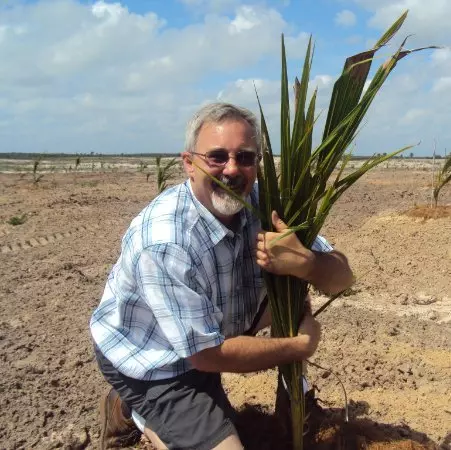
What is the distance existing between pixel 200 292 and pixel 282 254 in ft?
1.07

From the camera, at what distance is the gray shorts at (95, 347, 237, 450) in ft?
6.98

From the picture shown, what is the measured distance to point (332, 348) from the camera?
3795mm

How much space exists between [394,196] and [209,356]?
14.0 metres

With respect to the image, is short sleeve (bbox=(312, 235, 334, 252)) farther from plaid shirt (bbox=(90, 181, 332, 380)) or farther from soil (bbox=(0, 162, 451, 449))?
soil (bbox=(0, 162, 451, 449))

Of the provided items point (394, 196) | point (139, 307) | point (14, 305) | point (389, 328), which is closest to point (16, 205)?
point (14, 305)

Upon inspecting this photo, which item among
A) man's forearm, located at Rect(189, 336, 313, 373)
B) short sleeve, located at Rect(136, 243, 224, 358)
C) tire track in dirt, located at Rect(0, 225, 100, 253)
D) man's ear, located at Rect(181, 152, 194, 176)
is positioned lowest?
tire track in dirt, located at Rect(0, 225, 100, 253)

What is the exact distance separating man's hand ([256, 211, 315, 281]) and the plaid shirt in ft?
0.59

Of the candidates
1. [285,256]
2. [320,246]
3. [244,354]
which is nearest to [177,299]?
[244,354]

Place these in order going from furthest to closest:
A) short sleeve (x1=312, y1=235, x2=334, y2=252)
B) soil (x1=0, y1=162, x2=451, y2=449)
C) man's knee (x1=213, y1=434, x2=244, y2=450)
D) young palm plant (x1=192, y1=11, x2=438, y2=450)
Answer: soil (x1=0, y1=162, x2=451, y2=449)
short sleeve (x1=312, y1=235, x2=334, y2=252)
man's knee (x1=213, y1=434, x2=244, y2=450)
young palm plant (x1=192, y1=11, x2=438, y2=450)

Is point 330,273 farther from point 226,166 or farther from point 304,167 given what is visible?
point 226,166

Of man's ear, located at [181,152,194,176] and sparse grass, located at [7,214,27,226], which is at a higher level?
man's ear, located at [181,152,194,176]

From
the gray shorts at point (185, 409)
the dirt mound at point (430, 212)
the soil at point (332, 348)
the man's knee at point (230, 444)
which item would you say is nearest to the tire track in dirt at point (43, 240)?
the soil at point (332, 348)

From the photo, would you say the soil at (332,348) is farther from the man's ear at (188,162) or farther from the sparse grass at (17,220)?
the sparse grass at (17,220)

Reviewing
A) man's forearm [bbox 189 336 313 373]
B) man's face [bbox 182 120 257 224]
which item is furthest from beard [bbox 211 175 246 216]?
man's forearm [bbox 189 336 313 373]
